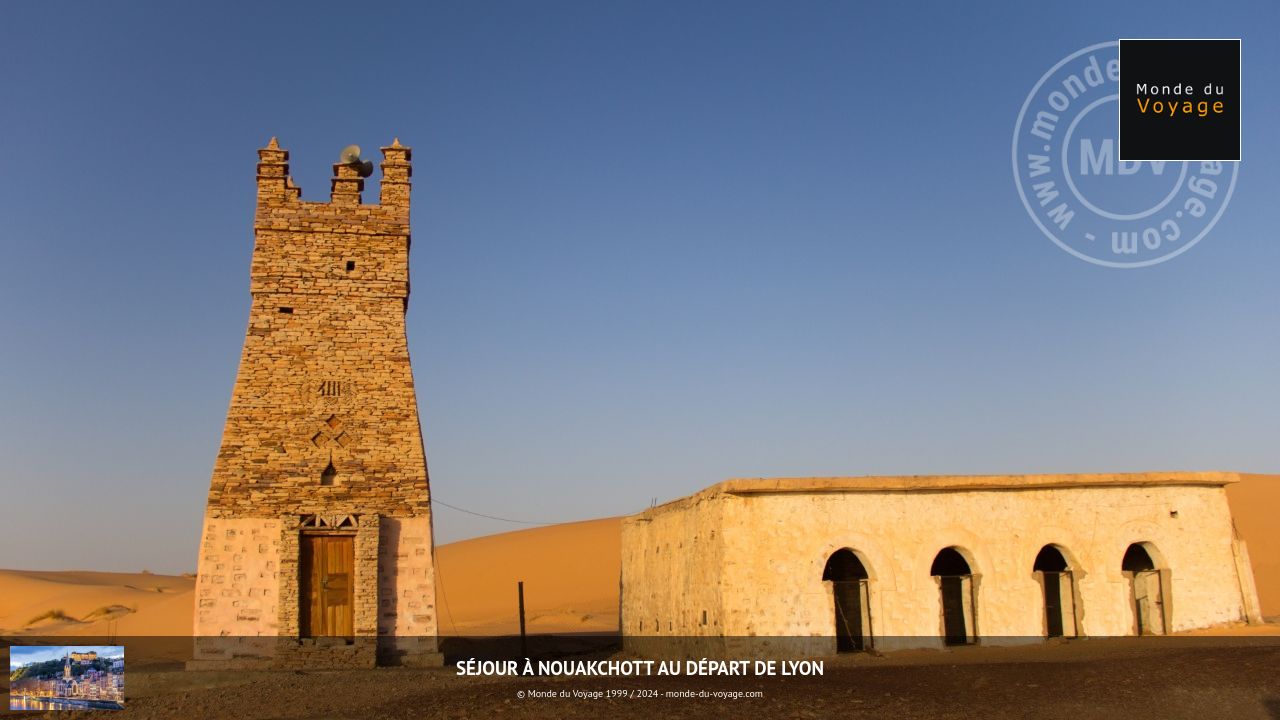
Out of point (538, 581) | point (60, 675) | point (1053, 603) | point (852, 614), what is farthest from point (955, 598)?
point (538, 581)

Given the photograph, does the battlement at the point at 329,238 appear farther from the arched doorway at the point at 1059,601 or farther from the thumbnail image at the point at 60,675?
the arched doorway at the point at 1059,601

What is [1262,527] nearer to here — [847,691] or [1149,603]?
[1149,603]

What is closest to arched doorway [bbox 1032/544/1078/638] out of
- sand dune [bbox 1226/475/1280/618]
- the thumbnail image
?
the thumbnail image

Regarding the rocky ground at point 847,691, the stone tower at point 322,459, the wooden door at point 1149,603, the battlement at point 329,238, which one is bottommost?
the rocky ground at point 847,691

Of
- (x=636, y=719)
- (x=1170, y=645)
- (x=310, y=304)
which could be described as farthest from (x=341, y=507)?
(x=1170, y=645)

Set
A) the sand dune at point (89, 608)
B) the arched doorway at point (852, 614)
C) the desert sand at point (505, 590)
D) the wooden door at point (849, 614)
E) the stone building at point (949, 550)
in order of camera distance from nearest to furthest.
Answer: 1. the stone building at point (949, 550)
2. the arched doorway at point (852, 614)
3. the wooden door at point (849, 614)
4. the desert sand at point (505, 590)
5. the sand dune at point (89, 608)

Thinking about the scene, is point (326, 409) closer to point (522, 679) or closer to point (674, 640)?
point (522, 679)

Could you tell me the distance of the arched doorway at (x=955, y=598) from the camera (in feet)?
60.8

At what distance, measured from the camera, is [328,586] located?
57.8 feet

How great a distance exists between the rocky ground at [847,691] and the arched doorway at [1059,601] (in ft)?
6.80

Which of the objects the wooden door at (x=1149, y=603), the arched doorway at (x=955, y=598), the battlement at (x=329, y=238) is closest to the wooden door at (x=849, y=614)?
the arched doorway at (x=955, y=598)

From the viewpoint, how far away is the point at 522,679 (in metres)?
15.3

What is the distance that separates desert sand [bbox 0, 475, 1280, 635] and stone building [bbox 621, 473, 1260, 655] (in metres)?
16.1

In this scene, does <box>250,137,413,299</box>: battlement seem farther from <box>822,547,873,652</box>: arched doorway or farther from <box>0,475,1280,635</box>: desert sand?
<box>0,475,1280,635</box>: desert sand
